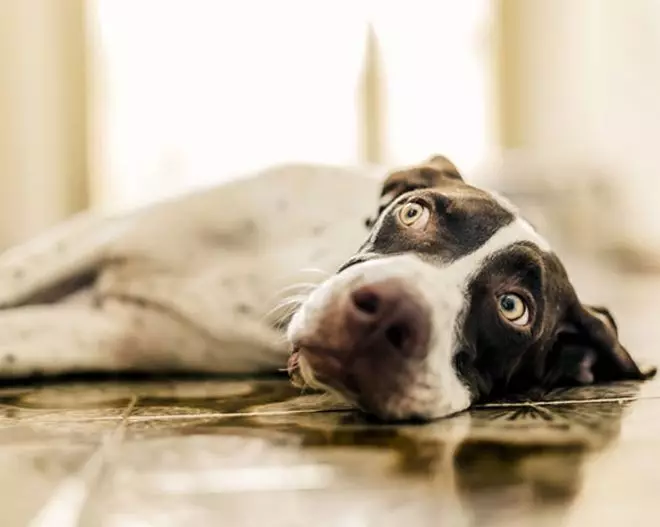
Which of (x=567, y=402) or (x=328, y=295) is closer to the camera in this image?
(x=328, y=295)

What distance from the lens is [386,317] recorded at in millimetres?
1350

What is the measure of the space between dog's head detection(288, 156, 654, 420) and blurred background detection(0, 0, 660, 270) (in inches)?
118

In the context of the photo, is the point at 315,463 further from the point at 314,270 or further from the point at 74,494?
the point at 314,270

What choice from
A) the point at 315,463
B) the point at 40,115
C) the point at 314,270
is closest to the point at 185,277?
the point at 314,270

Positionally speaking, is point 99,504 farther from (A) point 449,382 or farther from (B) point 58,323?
(B) point 58,323

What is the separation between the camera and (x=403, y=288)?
4.47 ft

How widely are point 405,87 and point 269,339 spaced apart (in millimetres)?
3835

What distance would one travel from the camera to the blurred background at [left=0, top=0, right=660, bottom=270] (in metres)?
5.08

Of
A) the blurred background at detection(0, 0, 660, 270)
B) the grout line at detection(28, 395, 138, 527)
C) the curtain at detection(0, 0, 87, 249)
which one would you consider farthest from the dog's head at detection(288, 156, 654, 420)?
the curtain at detection(0, 0, 87, 249)

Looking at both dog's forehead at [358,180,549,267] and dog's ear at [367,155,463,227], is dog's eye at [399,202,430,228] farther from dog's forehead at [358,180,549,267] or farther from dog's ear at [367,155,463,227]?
dog's ear at [367,155,463,227]

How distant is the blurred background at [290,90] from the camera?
5078 mm

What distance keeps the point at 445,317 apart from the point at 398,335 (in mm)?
101

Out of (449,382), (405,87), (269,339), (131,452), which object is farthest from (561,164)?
(131,452)

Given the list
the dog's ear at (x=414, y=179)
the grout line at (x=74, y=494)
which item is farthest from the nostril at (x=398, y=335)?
the dog's ear at (x=414, y=179)
